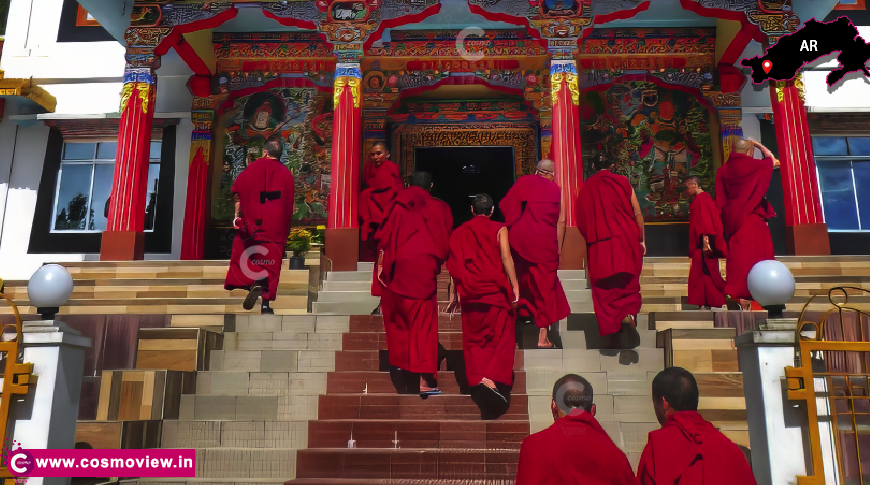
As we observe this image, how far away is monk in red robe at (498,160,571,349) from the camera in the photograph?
219 inches

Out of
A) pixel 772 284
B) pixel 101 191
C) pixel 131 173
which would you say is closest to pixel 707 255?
pixel 772 284

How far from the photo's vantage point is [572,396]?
116 inches

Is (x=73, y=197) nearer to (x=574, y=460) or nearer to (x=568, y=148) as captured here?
(x=568, y=148)

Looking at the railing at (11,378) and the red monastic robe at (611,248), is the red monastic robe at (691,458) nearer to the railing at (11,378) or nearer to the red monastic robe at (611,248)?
the red monastic robe at (611,248)

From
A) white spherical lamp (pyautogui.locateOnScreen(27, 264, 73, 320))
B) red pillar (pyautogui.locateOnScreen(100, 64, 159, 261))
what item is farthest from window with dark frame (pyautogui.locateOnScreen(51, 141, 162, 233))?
white spherical lamp (pyautogui.locateOnScreen(27, 264, 73, 320))

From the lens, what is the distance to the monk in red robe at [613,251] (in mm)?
5555

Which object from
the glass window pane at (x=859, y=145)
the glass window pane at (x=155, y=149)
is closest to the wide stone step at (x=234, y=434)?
the glass window pane at (x=155, y=149)

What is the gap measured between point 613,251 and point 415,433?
7.13 feet

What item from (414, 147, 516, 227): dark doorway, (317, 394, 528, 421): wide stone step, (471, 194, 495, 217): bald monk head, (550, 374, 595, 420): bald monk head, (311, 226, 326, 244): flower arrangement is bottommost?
(317, 394, 528, 421): wide stone step

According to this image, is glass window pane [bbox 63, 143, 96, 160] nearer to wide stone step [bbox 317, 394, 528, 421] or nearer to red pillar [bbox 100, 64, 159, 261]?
red pillar [bbox 100, 64, 159, 261]

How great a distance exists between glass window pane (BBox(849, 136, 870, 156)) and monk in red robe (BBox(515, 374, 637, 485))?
10.6 metres

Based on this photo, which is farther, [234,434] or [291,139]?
[291,139]

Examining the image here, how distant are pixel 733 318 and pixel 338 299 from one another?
3.85 metres

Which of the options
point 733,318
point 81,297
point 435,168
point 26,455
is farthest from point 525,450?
point 435,168
